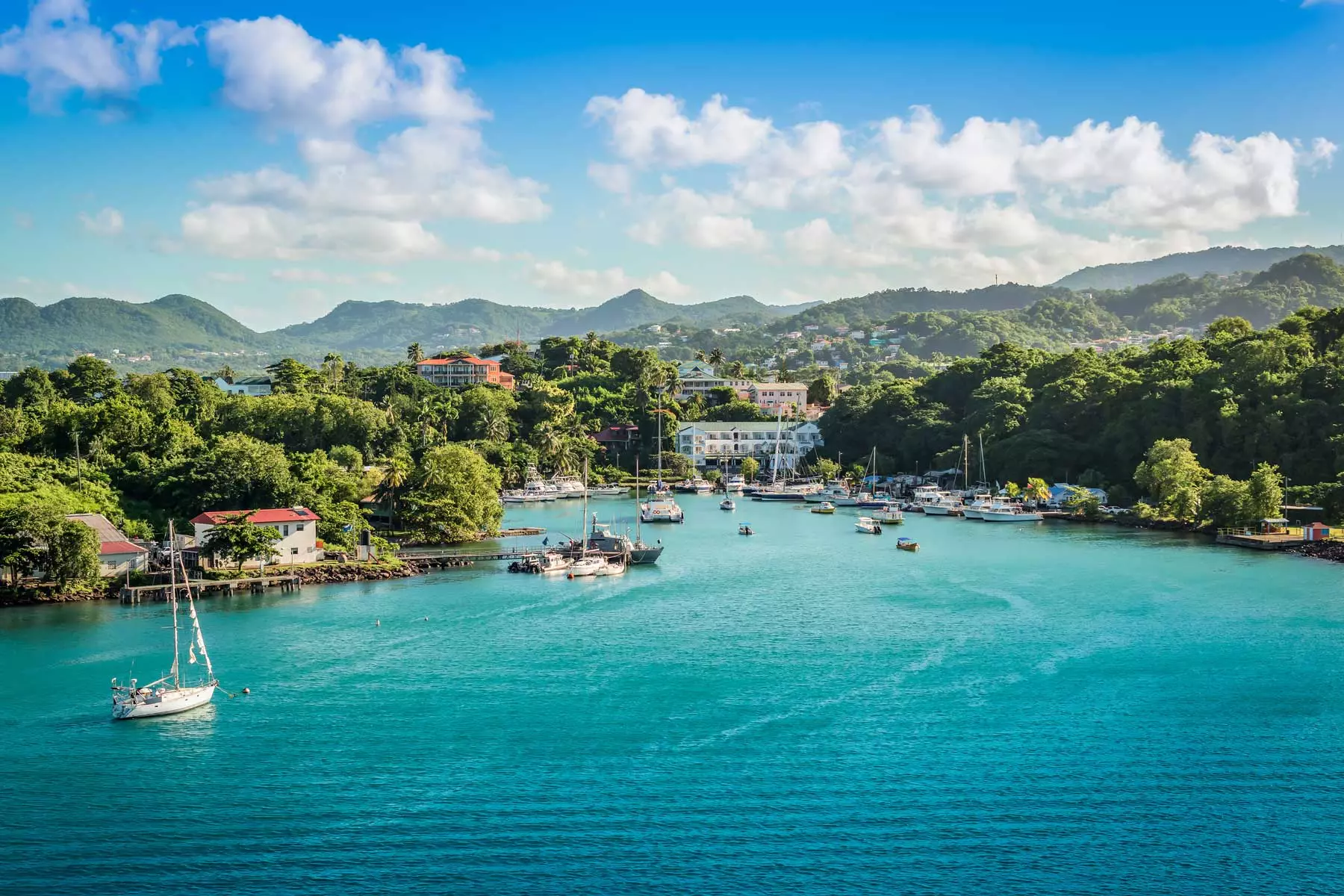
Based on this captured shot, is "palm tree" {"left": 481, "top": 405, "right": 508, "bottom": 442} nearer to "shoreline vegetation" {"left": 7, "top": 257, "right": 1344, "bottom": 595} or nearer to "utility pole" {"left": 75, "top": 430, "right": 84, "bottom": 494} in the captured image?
"shoreline vegetation" {"left": 7, "top": 257, "right": 1344, "bottom": 595}

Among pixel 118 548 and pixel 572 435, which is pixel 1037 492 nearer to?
pixel 572 435

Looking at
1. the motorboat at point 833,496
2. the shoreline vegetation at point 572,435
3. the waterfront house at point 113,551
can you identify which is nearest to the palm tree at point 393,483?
the shoreline vegetation at point 572,435

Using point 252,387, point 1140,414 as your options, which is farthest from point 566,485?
point 252,387

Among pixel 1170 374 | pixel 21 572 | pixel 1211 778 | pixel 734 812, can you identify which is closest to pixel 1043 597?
pixel 1211 778

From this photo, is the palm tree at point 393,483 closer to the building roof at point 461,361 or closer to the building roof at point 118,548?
the building roof at point 118,548

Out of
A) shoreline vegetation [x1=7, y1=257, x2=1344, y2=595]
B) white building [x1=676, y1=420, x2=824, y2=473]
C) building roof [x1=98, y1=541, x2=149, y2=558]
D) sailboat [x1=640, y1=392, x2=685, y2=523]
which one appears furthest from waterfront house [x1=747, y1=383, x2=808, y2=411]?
building roof [x1=98, y1=541, x2=149, y2=558]
